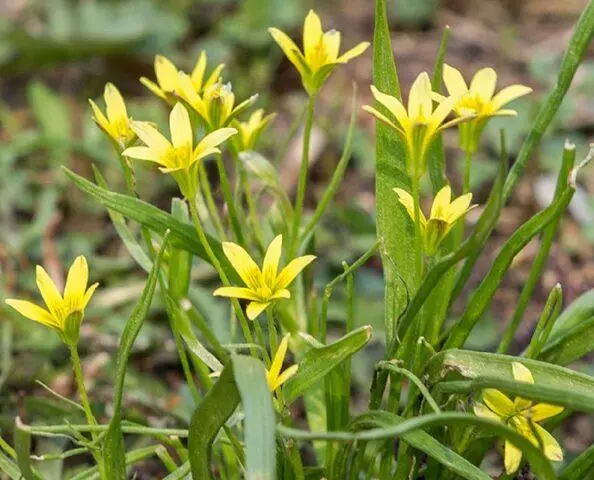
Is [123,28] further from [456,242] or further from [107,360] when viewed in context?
[456,242]

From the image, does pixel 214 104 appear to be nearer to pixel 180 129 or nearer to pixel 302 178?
pixel 180 129

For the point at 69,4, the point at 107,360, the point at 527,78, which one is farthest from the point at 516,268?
the point at 69,4

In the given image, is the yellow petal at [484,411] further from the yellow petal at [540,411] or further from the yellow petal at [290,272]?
the yellow petal at [290,272]

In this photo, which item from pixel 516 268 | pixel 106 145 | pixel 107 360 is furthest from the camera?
pixel 106 145

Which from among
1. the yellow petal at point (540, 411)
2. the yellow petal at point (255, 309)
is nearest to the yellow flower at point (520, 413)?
the yellow petal at point (540, 411)

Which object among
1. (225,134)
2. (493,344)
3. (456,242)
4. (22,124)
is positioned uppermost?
(225,134)

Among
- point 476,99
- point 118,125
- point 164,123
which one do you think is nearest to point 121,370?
point 118,125

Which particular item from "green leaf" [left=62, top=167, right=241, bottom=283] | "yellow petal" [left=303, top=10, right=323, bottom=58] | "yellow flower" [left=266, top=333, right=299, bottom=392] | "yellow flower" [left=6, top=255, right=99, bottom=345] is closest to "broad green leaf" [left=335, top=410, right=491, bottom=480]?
"yellow flower" [left=266, top=333, right=299, bottom=392]
